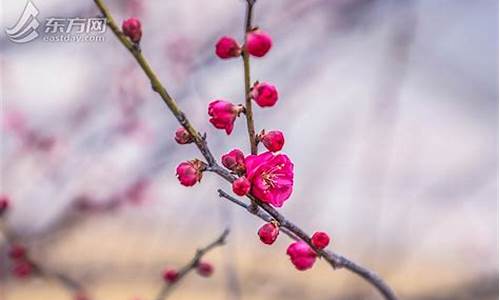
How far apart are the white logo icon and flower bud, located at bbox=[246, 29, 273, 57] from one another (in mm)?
597

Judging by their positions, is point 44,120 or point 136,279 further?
point 136,279

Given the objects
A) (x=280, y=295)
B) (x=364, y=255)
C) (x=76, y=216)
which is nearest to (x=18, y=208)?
(x=76, y=216)

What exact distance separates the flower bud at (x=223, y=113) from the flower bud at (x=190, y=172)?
0.11 ft

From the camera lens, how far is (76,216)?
1573 mm

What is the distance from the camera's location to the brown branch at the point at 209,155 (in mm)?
435

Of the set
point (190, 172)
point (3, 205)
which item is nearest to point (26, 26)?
point (3, 205)

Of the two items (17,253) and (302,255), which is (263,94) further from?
(17,253)

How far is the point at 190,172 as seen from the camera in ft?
1.67

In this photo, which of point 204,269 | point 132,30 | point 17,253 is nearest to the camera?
point 132,30

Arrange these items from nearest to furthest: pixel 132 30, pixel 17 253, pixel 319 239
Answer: pixel 132 30
pixel 319 239
pixel 17 253

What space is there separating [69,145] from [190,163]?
108cm

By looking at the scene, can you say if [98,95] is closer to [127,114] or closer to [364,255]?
[127,114]

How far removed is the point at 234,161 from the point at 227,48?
0.31 ft

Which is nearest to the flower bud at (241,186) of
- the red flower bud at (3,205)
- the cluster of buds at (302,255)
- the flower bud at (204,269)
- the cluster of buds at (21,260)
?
the cluster of buds at (302,255)
